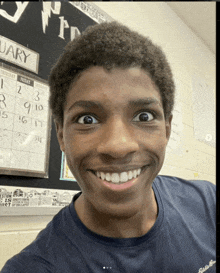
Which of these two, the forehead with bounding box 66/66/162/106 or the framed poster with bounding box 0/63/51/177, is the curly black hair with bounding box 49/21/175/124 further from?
the framed poster with bounding box 0/63/51/177

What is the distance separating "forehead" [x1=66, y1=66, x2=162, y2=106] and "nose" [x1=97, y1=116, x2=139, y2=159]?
4 centimetres

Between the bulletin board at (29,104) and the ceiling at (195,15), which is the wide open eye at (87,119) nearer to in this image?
Result: the bulletin board at (29,104)

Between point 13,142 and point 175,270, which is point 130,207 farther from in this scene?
point 13,142

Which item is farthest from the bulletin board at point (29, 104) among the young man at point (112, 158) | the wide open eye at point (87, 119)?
the wide open eye at point (87, 119)

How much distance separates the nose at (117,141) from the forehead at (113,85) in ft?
0.14

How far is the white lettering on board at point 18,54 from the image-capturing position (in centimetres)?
71

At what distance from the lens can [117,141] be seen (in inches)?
15.1

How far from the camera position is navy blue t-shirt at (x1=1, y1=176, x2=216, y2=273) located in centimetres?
45

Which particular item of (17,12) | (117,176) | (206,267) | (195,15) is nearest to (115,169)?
(117,176)

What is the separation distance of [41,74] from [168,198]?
1.81ft

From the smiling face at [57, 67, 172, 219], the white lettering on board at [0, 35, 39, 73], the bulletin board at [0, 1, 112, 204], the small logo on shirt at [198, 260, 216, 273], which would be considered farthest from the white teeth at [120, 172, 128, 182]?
the white lettering on board at [0, 35, 39, 73]

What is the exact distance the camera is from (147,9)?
4.41ft

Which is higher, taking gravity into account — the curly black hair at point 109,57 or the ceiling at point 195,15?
the ceiling at point 195,15

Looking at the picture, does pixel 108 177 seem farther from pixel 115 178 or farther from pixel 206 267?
pixel 206 267
